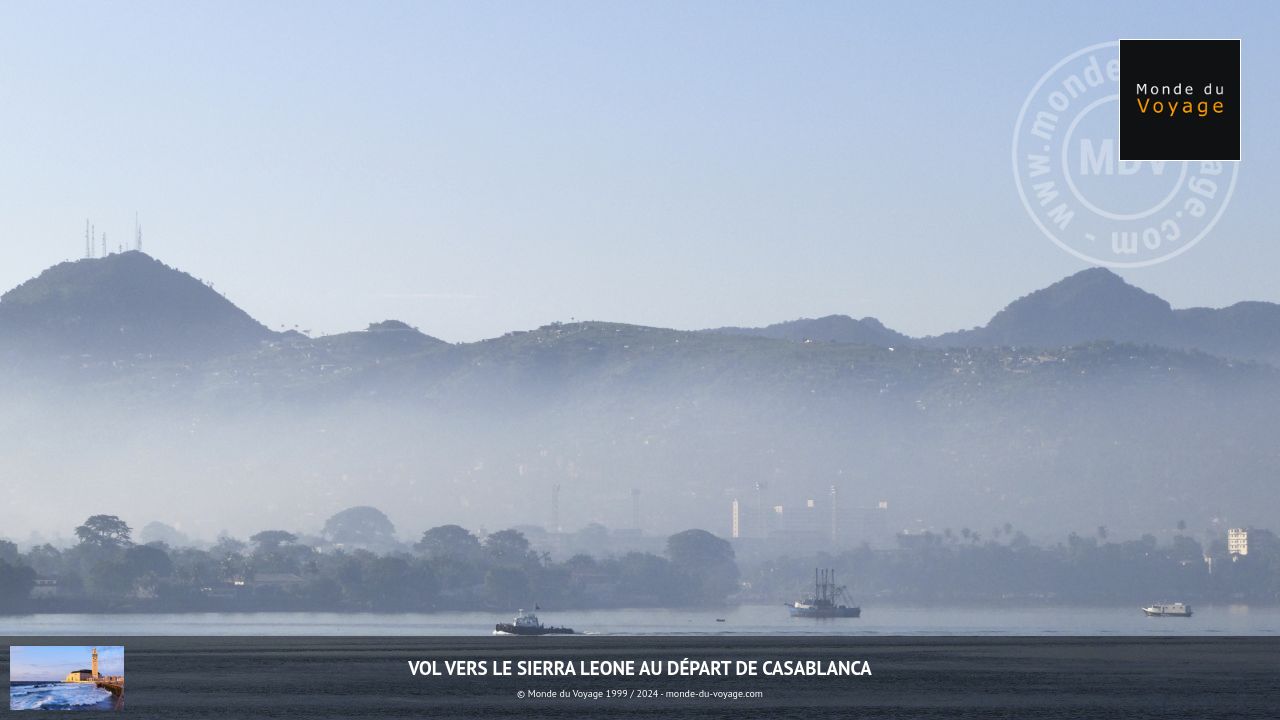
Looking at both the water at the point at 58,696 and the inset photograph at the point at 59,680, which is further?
the water at the point at 58,696

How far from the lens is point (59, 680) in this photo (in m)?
130

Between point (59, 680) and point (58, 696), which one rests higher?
point (58, 696)

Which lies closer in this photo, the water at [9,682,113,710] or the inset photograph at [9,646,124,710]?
the inset photograph at [9,646,124,710]

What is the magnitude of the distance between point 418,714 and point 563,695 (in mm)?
21312

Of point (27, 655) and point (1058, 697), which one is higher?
point (27, 655)

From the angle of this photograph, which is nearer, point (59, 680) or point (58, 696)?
point (58, 696)

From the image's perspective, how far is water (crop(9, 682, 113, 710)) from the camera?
115 m

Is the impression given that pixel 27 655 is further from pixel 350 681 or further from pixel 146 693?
pixel 350 681

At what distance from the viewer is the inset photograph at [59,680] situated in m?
106

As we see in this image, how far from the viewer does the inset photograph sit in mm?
106000

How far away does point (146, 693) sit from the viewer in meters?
181

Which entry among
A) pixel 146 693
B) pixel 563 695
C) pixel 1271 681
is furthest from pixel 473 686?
pixel 1271 681

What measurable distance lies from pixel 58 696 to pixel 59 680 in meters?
15.1

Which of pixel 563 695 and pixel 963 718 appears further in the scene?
pixel 563 695
